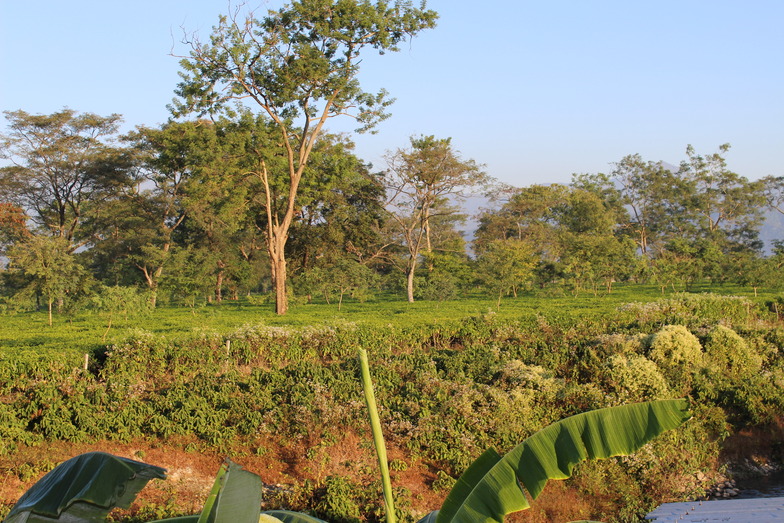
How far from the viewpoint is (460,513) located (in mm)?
3127

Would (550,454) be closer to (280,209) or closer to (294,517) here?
(294,517)

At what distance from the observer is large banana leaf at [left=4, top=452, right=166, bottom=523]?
331 cm

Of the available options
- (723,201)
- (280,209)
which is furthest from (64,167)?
(723,201)

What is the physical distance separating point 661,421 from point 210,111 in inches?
777

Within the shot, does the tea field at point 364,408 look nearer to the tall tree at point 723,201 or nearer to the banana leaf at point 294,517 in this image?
the banana leaf at point 294,517

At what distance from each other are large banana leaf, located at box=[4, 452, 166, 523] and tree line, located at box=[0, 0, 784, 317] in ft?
37.8

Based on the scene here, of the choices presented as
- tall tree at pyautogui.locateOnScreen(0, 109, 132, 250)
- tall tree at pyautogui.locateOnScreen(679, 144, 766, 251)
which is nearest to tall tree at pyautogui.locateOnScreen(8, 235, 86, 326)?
tall tree at pyautogui.locateOnScreen(0, 109, 132, 250)

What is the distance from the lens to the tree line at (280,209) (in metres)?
20.1

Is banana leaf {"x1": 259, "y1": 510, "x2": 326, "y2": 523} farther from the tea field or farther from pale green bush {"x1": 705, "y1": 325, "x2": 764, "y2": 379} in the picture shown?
pale green bush {"x1": 705, "y1": 325, "x2": 764, "y2": 379}

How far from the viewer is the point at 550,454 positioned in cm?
332

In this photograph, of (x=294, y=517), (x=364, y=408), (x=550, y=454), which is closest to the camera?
(x=550, y=454)

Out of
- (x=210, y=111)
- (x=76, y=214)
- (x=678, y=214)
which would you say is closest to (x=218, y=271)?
(x=76, y=214)

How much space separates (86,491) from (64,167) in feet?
99.6

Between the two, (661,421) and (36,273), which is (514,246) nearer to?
(36,273)
